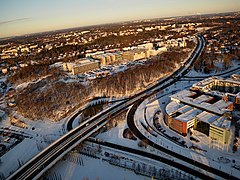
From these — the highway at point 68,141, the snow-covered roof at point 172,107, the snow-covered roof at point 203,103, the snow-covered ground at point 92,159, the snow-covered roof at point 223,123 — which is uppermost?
the snow-covered roof at point 203,103

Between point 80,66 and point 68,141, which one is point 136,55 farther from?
point 68,141

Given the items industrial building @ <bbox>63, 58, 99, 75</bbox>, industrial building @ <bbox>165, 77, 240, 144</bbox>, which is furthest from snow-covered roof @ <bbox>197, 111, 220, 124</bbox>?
industrial building @ <bbox>63, 58, 99, 75</bbox>

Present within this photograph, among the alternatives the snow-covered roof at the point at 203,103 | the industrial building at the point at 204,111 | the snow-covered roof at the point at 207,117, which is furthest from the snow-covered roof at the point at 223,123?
the snow-covered roof at the point at 203,103

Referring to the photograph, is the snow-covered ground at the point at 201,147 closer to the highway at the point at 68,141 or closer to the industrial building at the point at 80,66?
the highway at the point at 68,141

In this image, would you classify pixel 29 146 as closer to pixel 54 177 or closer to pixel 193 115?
pixel 54 177

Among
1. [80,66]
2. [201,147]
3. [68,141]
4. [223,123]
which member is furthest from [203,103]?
[80,66]

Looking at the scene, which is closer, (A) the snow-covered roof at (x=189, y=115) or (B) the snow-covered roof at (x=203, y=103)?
(A) the snow-covered roof at (x=189, y=115)

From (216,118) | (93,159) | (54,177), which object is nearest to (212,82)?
(216,118)

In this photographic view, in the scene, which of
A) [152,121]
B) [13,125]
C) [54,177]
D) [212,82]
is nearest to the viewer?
[54,177]

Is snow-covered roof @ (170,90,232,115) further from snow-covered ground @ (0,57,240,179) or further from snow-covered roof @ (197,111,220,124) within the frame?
snow-covered ground @ (0,57,240,179)

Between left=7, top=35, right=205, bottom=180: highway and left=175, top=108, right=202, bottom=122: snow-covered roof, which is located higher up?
left=175, top=108, right=202, bottom=122: snow-covered roof

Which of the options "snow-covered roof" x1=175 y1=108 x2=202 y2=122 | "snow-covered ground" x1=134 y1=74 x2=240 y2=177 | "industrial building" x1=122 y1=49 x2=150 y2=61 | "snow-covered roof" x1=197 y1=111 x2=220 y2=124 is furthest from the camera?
"industrial building" x1=122 y1=49 x2=150 y2=61
